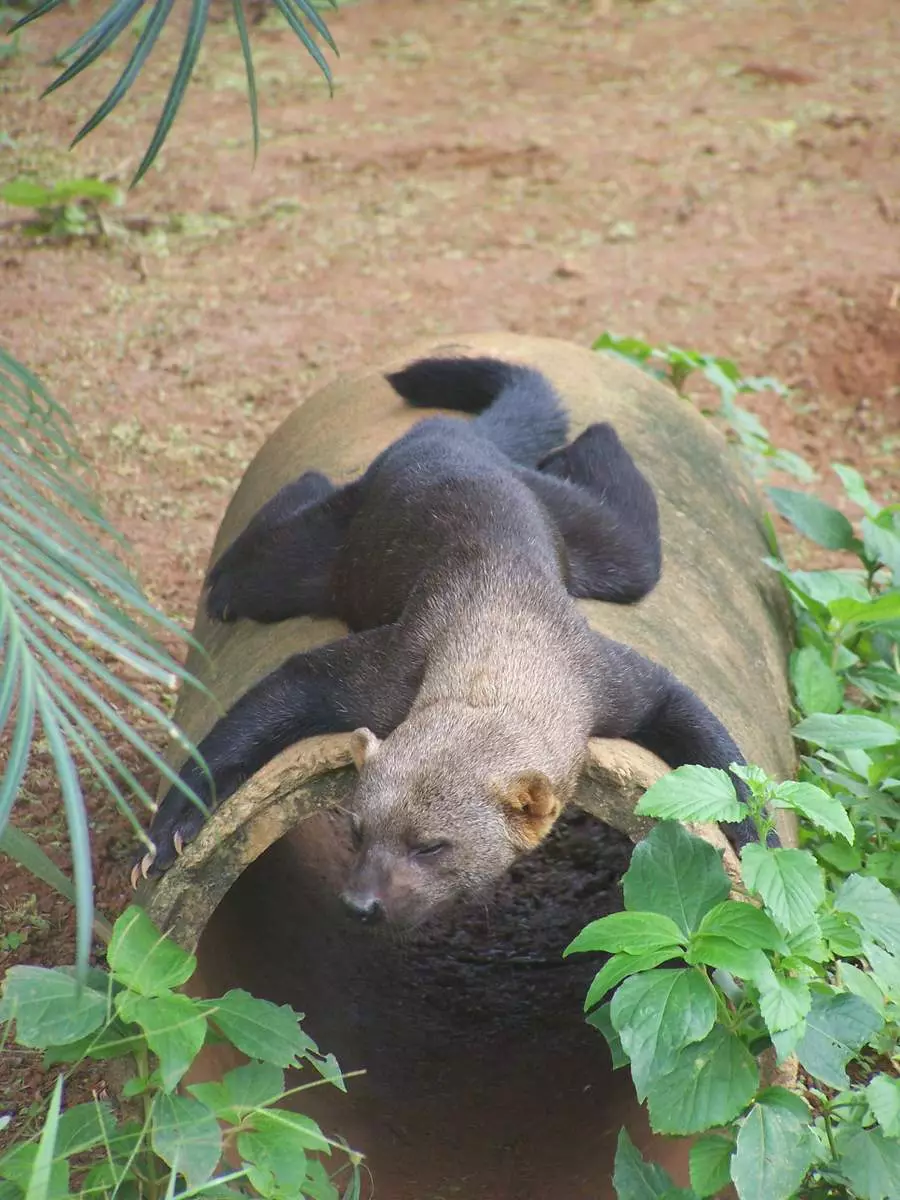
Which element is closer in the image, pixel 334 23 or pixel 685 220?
pixel 685 220

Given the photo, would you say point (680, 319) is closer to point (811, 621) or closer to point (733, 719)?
point (811, 621)

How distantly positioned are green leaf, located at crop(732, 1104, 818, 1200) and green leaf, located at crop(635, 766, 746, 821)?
559mm

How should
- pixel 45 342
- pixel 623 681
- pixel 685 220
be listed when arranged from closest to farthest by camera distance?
pixel 623 681
pixel 45 342
pixel 685 220

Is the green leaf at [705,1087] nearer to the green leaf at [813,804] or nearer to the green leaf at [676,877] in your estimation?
the green leaf at [676,877]

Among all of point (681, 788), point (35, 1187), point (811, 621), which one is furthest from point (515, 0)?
point (35, 1187)

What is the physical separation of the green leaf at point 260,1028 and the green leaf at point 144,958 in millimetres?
91

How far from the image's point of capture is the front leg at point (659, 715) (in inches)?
138

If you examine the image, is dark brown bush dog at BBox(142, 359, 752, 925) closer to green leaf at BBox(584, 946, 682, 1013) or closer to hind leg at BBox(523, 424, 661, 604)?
hind leg at BBox(523, 424, 661, 604)

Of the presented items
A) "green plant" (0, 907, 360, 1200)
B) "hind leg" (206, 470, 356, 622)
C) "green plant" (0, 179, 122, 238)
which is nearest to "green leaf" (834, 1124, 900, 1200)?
"green plant" (0, 907, 360, 1200)

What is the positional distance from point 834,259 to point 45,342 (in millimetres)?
4340

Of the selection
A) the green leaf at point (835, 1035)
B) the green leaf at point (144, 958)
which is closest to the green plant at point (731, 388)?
the green leaf at point (835, 1035)

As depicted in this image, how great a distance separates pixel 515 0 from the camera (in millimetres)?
12438

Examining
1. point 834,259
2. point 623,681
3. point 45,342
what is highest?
point 623,681

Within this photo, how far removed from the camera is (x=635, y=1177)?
2939mm
